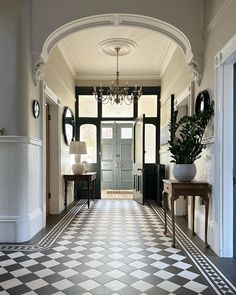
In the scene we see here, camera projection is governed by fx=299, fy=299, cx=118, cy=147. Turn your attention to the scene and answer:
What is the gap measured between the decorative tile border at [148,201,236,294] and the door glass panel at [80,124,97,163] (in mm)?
4285

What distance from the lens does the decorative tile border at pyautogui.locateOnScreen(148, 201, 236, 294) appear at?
2467mm

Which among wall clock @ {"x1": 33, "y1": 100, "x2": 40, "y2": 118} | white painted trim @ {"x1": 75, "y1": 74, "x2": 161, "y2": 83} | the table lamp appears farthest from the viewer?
white painted trim @ {"x1": 75, "y1": 74, "x2": 161, "y2": 83}

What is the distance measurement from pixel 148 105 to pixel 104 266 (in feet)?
18.9

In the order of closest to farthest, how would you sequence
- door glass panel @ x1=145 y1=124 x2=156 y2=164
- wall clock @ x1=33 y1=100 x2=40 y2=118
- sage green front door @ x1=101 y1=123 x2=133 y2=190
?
wall clock @ x1=33 y1=100 x2=40 y2=118
door glass panel @ x1=145 y1=124 x2=156 y2=164
sage green front door @ x1=101 y1=123 x2=133 y2=190

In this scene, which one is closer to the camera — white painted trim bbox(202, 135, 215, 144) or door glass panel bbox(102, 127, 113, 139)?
white painted trim bbox(202, 135, 215, 144)

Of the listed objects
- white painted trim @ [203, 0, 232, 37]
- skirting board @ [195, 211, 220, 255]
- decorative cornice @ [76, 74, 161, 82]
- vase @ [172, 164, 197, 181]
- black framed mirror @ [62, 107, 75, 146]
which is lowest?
skirting board @ [195, 211, 220, 255]

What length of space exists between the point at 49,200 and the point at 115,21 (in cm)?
352

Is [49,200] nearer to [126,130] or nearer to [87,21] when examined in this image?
[87,21]

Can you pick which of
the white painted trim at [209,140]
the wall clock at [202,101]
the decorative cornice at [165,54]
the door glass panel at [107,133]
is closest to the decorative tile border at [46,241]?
the white painted trim at [209,140]

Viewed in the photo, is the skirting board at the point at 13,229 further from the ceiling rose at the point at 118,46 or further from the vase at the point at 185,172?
the ceiling rose at the point at 118,46

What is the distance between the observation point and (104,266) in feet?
9.68

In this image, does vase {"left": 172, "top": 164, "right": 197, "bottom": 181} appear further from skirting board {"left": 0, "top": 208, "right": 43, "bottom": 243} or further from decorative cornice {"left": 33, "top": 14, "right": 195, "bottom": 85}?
skirting board {"left": 0, "top": 208, "right": 43, "bottom": 243}

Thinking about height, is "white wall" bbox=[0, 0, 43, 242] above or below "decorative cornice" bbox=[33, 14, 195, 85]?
below

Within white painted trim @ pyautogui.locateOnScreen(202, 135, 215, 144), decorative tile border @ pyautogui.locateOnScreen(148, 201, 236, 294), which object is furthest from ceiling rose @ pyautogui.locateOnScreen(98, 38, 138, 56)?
decorative tile border @ pyautogui.locateOnScreen(148, 201, 236, 294)
